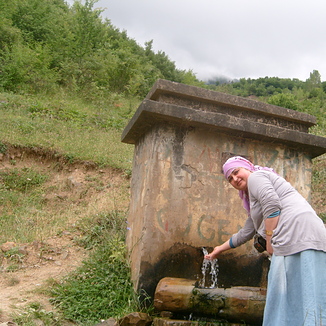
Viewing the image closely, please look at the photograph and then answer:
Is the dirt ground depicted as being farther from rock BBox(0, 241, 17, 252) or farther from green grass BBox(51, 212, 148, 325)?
green grass BBox(51, 212, 148, 325)

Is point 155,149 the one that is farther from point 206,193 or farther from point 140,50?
point 140,50

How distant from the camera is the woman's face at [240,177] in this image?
9.67 ft

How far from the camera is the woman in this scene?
2498mm

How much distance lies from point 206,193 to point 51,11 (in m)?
25.3

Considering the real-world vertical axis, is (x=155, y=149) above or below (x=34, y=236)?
above

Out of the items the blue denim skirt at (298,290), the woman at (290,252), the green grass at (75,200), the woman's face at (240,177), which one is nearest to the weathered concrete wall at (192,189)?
the green grass at (75,200)

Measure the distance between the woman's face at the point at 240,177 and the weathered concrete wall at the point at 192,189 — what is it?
1141 millimetres

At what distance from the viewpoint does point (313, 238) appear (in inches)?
100

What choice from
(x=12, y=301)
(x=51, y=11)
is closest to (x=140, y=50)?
(x=51, y=11)

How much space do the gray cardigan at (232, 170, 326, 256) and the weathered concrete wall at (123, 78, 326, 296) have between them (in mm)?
1163

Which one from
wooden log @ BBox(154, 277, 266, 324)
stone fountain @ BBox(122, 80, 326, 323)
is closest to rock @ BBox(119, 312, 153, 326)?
wooden log @ BBox(154, 277, 266, 324)

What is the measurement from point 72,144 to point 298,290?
964cm

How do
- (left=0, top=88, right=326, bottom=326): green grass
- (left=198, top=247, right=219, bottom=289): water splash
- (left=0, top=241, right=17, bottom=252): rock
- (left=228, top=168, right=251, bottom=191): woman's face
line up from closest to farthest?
(left=228, top=168, right=251, bottom=191): woman's face < (left=0, top=88, right=326, bottom=326): green grass < (left=198, top=247, right=219, bottom=289): water splash < (left=0, top=241, right=17, bottom=252): rock

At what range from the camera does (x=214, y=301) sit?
3.26m
